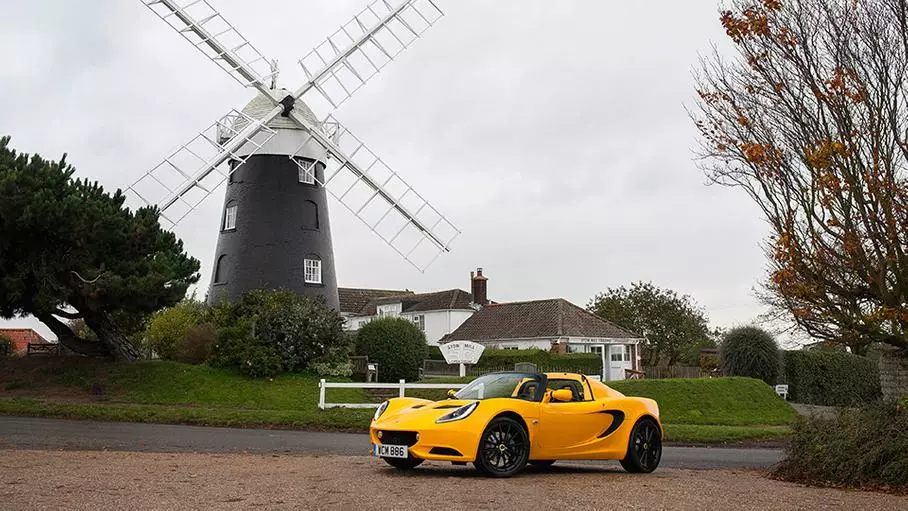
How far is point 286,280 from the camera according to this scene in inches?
1379

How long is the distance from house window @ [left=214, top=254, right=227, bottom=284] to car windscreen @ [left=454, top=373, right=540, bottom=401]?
25.4 meters

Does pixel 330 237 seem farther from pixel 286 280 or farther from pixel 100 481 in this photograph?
pixel 100 481

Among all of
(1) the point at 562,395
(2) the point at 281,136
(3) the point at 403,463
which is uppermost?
(2) the point at 281,136

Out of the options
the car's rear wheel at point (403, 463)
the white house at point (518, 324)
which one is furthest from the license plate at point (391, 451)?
the white house at point (518, 324)

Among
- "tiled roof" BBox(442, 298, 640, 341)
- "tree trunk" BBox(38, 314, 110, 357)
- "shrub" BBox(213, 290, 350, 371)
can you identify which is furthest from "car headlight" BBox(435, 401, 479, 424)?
"tiled roof" BBox(442, 298, 640, 341)

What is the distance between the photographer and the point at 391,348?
33.7 meters

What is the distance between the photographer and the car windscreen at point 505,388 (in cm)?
1176

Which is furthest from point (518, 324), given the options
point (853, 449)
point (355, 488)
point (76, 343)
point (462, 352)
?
point (355, 488)

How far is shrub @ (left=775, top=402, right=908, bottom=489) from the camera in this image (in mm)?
10617

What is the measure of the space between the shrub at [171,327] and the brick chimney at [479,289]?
96.1 feet

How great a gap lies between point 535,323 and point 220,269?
20786 millimetres

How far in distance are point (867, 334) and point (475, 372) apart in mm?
24435

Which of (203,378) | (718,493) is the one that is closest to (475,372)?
(203,378)

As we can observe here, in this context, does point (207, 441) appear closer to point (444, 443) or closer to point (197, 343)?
point (444, 443)
